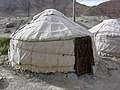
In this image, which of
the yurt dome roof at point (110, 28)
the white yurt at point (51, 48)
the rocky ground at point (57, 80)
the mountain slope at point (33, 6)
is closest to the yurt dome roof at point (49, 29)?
the white yurt at point (51, 48)

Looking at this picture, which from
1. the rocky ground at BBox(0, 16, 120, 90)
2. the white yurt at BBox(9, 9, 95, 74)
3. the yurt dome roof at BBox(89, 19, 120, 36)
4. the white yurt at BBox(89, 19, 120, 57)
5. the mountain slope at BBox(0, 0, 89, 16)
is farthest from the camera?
the mountain slope at BBox(0, 0, 89, 16)

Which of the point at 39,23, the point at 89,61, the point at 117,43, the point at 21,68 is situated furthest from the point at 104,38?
the point at 21,68

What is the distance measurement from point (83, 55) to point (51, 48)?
52.4 inches

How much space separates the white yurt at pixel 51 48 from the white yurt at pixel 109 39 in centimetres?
308

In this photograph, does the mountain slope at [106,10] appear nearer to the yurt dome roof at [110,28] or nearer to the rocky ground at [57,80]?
the yurt dome roof at [110,28]

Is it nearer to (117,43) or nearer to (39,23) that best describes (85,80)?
(39,23)

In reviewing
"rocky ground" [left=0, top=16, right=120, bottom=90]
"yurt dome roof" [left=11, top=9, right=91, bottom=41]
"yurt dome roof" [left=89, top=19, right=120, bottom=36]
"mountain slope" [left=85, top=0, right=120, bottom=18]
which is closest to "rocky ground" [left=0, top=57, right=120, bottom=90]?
"rocky ground" [left=0, top=16, right=120, bottom=90]

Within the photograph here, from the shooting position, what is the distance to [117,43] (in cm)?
1181

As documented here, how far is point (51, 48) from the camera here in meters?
8.41

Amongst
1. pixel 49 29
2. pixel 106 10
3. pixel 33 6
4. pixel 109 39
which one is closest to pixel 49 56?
pixel 49 29

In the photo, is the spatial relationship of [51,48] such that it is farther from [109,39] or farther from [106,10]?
[106,10]

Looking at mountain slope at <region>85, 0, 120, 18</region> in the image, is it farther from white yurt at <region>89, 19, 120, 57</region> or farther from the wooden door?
the wooden door

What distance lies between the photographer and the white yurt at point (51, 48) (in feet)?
27.7

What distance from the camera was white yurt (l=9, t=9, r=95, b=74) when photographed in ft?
27.7
